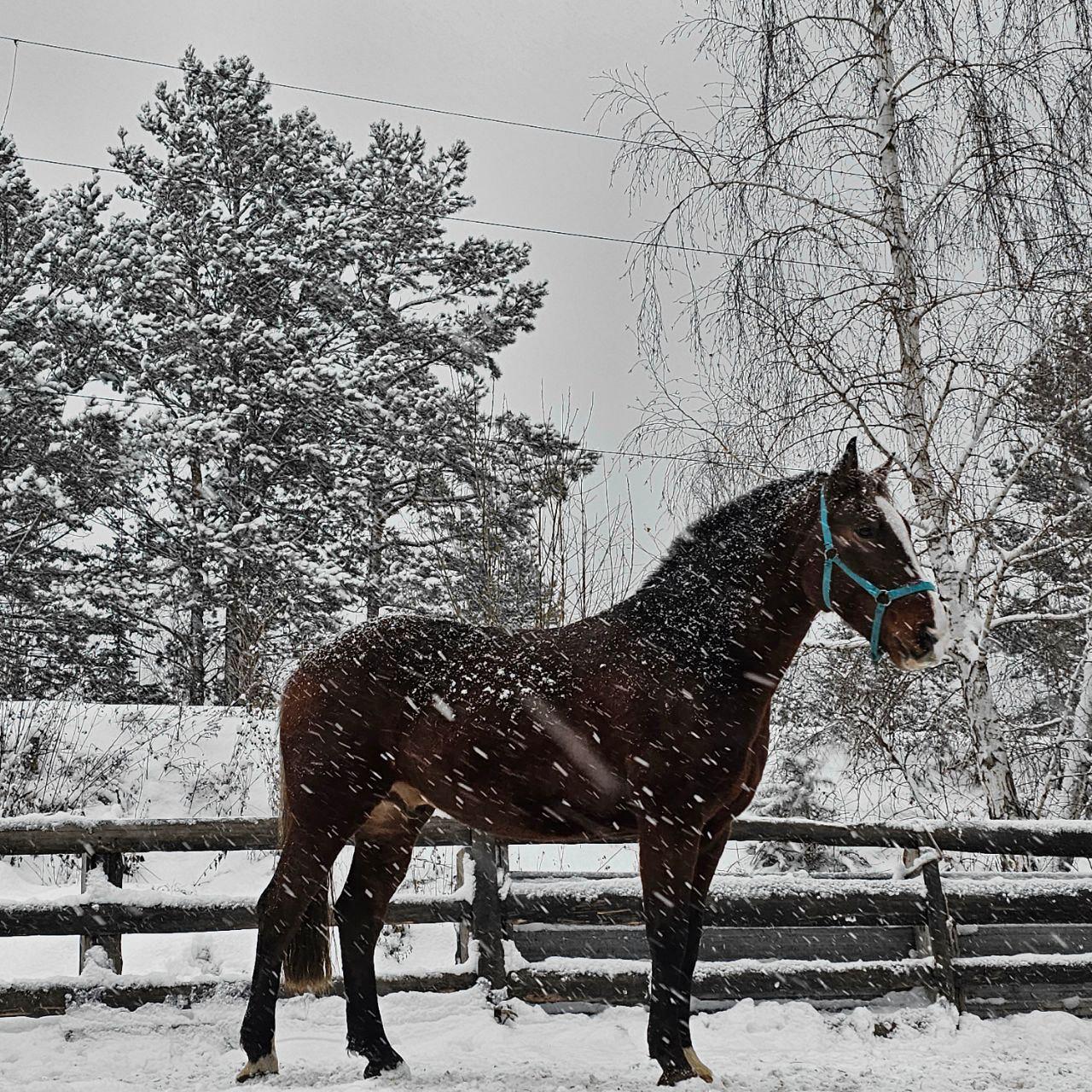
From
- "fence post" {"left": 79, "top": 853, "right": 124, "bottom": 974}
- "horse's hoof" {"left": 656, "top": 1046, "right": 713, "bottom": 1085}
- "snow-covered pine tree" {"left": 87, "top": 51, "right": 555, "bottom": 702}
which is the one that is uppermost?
"snow-covered pine tree" {"left": 87, "top": 51, "right": 555, "bottom": 702}

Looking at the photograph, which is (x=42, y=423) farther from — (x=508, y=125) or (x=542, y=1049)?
(x=542, y=1049)

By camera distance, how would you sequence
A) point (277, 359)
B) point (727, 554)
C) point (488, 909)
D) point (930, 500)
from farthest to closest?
point (277, 359) < point (930, 500) < point (488, 909) < point (727, 554)

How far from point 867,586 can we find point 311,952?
9.23ft

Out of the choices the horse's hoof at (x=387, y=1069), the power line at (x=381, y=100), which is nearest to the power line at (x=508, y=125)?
the power line at (x=381, y=100)

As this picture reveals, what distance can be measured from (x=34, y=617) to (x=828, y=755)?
1262 centimetres

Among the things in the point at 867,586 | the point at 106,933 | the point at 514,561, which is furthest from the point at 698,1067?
the point at 514,561

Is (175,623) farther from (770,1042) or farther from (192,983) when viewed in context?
(770,1042)

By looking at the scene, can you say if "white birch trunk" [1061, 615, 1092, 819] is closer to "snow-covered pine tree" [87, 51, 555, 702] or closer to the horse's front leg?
the horse's front leg

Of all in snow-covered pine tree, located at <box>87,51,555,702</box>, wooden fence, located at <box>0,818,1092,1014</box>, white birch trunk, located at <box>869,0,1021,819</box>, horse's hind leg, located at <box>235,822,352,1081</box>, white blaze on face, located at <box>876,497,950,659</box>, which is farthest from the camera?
snow-covered pine tree, located at <box>87,51,555,702</box>

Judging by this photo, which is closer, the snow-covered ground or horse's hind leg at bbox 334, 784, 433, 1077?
the snow-covered ground

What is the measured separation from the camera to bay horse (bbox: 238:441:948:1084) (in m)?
3.62

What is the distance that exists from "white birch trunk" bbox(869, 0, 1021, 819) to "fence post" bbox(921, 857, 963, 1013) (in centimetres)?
166

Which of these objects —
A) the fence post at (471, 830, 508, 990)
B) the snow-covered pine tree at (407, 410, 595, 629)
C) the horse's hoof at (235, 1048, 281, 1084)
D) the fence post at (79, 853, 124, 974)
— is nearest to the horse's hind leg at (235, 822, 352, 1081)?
the horse's hoof at (235, 1048, 281, 1084)

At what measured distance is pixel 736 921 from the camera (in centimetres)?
504
